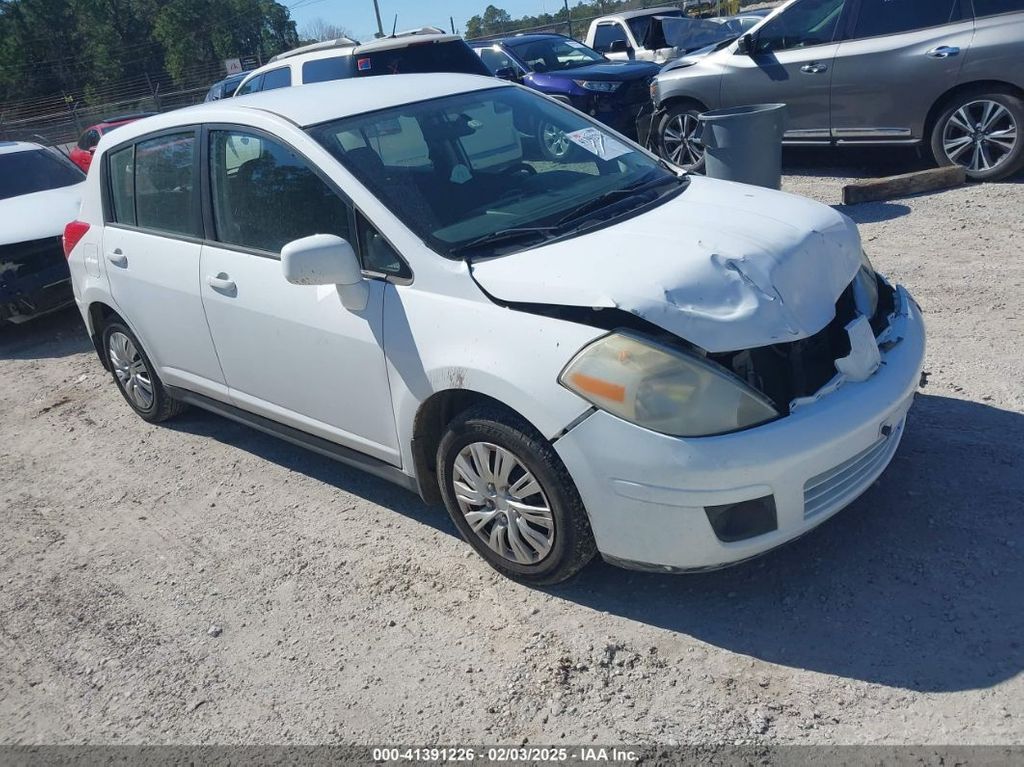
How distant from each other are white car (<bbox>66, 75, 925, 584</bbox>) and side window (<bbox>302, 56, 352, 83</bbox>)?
541 centimetres

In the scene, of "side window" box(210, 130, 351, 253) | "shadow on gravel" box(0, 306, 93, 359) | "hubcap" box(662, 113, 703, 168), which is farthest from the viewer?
"hubcap" box(662, 113, 703, 168)

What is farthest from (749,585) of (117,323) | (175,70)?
(175,70)

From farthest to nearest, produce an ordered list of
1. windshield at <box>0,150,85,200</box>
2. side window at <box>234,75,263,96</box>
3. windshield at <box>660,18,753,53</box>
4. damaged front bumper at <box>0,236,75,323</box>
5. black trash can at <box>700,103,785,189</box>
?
windshield at <box>660,18,753,53</box> → side window at <box>234,75,263,96</box> → windshield at <box>0,150,85,200</box> → damaged front bumper at <box>0,236,75,323</box> → black trash can at <box>700,103,785,189</box>

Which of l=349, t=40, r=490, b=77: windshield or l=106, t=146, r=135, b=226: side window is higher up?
l=349, t=40, r=490, b=77: windshield

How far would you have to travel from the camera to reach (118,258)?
505cm

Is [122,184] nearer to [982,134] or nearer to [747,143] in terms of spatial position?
[747,143]

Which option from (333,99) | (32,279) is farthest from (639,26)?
(333,99)

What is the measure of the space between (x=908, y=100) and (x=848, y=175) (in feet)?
3.98

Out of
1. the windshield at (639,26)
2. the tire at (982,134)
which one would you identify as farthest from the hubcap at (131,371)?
the windshield at (639,26)

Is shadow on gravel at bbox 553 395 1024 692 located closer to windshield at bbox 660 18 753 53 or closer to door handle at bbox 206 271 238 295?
door handle at bbox 206 271 238 295

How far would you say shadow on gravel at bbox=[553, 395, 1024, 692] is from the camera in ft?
9.70

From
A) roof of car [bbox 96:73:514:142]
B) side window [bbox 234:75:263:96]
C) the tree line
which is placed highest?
the tree line

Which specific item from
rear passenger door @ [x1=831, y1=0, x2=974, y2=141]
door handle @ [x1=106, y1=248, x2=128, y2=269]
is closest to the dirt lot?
door handle @ [x1=106, y1=248, x2=128, y2=269]

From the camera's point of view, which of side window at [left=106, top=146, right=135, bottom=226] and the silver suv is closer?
side window at [left=106, top=146, right=135, bottom=226]
